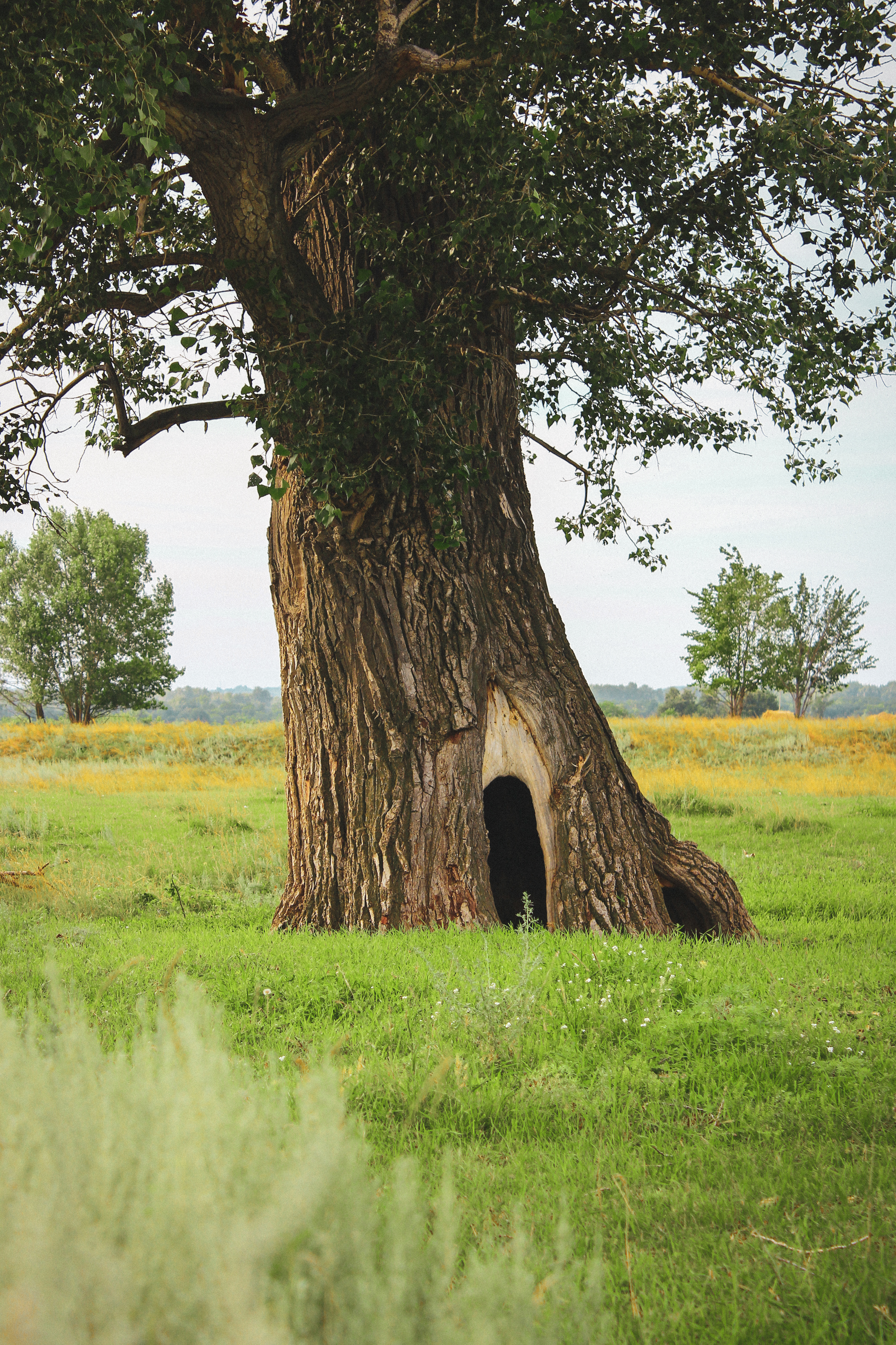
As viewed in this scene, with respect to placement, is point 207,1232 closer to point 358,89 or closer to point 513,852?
point 358,89

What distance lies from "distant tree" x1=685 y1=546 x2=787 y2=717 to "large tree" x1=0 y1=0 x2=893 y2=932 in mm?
41491

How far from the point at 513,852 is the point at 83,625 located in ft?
150

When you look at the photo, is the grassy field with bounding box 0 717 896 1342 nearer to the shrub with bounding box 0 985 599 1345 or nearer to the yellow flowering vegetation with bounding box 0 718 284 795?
the shrub with bounding box 0 985 599 1345

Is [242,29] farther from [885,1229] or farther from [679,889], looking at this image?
[885,1229]

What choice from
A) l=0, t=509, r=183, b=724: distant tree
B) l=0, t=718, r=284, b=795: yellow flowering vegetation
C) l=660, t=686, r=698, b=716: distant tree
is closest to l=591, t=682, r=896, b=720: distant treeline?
l=660, t=686, r=698, b=716: distant tree

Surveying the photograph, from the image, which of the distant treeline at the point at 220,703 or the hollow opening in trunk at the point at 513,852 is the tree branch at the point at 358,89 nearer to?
the hollow opening in trunk at the point at 513,852

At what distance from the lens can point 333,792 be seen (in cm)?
701

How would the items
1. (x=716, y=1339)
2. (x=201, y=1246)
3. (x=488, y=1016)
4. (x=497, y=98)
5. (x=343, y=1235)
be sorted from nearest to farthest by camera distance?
(x=201, y=1246), (x=343, y=1235), (x=716, y=1339), (x=488, y=1016), (x=497, y=98)

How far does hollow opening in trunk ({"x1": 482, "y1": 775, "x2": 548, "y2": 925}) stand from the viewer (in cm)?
793

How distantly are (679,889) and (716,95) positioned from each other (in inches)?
232

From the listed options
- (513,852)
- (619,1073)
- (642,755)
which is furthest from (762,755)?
(619,1073)

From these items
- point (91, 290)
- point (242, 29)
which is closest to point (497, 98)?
point (242, 29)

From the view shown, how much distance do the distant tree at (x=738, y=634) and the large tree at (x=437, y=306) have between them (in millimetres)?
41491

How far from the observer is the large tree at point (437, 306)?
19.1 ft
